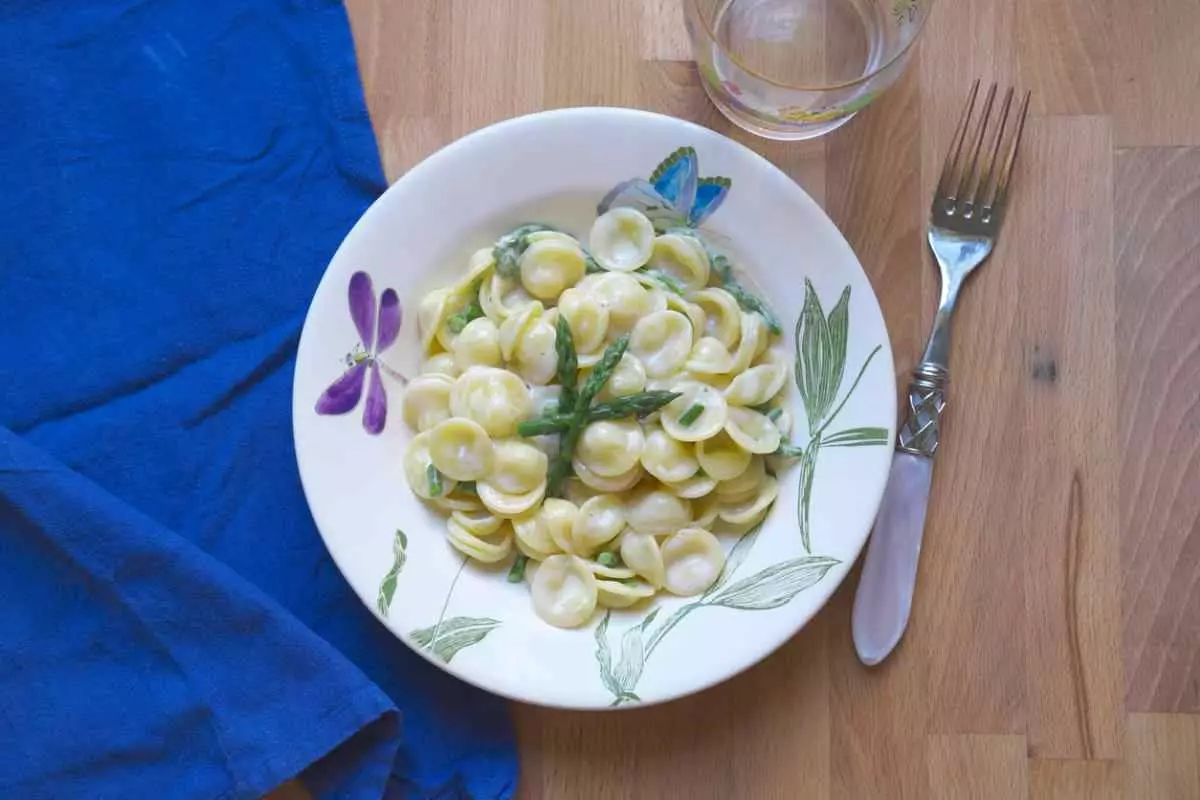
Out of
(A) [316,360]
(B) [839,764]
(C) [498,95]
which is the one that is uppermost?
(C) [498,95]

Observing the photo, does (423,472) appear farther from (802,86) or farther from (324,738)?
(802,86)

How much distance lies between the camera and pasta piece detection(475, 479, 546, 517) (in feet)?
3.59

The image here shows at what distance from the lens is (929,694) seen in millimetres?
1205

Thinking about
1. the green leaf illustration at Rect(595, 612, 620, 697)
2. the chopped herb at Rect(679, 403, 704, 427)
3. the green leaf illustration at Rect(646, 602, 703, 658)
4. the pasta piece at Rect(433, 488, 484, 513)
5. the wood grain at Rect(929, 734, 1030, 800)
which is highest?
the chopped herb at Rect(679, 403, 704, 427)

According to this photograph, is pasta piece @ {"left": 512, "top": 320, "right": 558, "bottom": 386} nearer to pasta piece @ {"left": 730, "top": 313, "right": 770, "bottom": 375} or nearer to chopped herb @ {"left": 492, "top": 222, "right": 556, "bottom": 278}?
chopped herb @ {"left": 492, "top": 222, "right": 556, "bottom": 278}

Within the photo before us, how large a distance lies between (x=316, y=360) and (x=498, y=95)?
39 cm

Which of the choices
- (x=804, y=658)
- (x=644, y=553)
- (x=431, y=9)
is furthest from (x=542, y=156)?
(x=804, y=658)

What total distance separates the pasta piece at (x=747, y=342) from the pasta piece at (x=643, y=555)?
20 cm

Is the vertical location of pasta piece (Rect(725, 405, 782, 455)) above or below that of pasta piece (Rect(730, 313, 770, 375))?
below

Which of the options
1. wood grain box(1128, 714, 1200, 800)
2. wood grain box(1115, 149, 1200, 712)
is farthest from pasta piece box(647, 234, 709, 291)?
wood grain box(1128, 714, 1200, 800)

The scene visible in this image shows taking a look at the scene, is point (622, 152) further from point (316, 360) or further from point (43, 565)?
point (43, 565)

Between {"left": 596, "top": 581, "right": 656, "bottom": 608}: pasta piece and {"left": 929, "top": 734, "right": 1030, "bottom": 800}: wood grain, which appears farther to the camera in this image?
{"left": 929, "top": 734, "right": 1030, "bottom": 800}: wood grain

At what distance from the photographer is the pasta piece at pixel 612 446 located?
1086mm

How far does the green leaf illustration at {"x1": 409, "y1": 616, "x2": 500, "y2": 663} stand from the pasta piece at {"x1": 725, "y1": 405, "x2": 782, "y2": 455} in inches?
12.3
